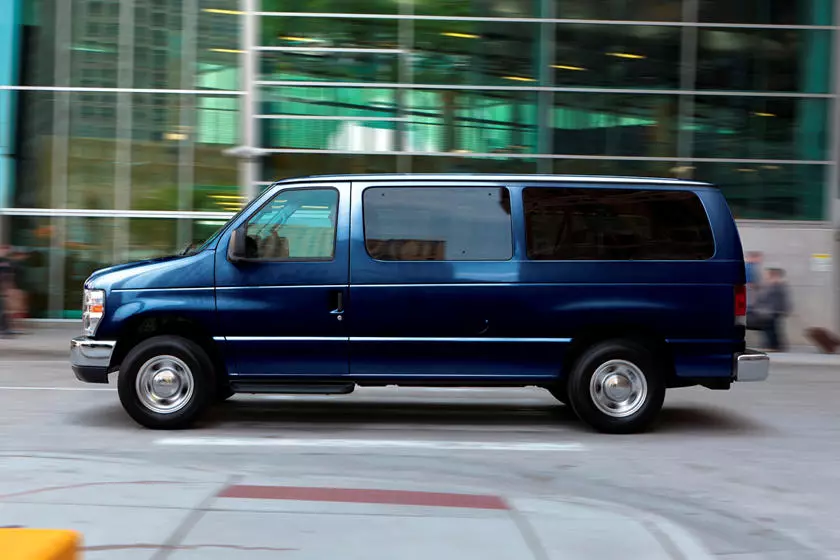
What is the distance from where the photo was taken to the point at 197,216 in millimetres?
19250

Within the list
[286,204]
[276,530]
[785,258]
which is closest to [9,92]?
[286,204]

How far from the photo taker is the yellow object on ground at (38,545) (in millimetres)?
2612

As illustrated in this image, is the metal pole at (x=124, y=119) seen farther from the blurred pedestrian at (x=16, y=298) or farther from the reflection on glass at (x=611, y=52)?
the reflection on glass at (x=611, y=52)

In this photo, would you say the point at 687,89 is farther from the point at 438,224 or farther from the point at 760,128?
the point at 438,224

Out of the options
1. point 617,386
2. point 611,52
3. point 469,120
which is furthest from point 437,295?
point 611,52

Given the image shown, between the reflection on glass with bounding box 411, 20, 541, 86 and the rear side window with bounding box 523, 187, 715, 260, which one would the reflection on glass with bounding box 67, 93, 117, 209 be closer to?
the reflection on glass with bounding box 411, 20, 541, 86

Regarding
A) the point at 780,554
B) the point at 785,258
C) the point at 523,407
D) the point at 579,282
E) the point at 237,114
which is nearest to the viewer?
the point at 780,554

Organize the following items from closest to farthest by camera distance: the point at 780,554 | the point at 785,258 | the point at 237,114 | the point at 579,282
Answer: the point at 780,554 → the point at 579,282 → the point at 785,258 → the point at 237,114

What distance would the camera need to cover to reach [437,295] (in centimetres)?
788

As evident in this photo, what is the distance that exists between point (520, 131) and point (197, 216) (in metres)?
6.49

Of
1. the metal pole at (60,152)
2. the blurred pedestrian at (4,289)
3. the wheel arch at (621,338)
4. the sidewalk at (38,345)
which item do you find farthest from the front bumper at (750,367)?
the metal pole at (60,152)

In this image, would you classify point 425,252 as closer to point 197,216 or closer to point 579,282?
point 579,282

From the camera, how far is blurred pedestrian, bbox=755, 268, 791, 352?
15766 millimetres

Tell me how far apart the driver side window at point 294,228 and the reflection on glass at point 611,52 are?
36.6ft
